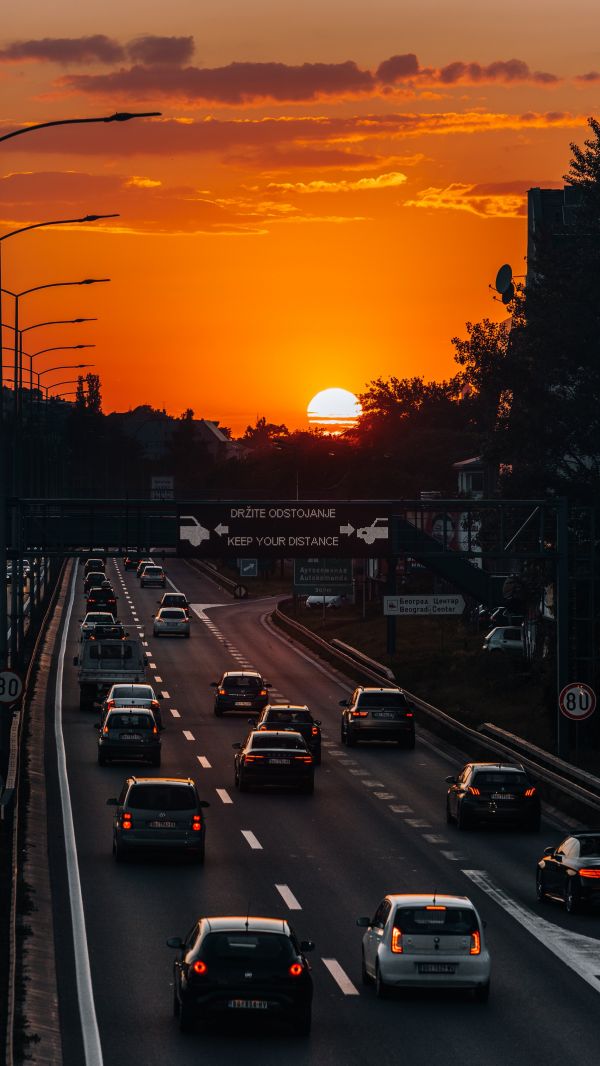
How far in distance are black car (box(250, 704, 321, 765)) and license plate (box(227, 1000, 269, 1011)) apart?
31.9m

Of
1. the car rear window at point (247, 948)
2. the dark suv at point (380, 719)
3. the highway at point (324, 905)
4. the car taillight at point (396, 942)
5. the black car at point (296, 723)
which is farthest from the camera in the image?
the dark suv at point (380, 719)

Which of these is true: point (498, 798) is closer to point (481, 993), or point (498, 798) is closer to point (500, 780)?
point (500, 780)

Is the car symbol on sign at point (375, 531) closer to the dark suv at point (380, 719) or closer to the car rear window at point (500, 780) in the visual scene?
the dark suv at point (380, 719)

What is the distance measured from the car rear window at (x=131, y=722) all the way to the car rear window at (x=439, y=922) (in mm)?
27544

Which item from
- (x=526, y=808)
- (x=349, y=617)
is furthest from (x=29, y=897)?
(x=349, y=617)

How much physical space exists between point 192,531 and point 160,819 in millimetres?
21125

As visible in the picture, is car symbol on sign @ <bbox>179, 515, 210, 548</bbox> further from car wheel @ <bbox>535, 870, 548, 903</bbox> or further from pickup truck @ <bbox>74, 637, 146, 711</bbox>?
car wheel @ <bbox>535, 870, 548, 903</bbox>

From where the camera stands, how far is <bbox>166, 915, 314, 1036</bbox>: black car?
2130 centimetres

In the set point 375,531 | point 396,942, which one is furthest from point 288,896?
point 375,531

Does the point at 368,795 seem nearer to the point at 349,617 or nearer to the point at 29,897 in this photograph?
the point at 29,897

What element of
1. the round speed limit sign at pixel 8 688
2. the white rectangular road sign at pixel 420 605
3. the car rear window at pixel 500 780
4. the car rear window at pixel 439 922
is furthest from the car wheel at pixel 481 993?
the white rectangular road sign at pixel 420 605

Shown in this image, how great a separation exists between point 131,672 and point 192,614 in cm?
5401

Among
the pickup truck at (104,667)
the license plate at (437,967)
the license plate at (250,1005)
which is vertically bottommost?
the license plate at (437,967)

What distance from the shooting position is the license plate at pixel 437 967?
945 inches
